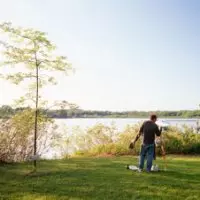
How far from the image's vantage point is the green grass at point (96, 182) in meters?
8.05

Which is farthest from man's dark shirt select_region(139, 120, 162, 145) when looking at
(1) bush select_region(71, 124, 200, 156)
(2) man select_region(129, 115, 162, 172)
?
(1) bush select_region(71, 124, 200, 156)

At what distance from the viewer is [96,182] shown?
934 cm

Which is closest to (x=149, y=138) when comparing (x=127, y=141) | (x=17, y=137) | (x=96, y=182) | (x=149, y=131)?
(x=149, y=131)

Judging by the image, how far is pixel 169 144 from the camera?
57.5ft

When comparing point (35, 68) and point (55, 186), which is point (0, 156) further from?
point (55, 186)

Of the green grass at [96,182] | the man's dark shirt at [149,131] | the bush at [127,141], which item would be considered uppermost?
the man's dark shirt at [149,131]

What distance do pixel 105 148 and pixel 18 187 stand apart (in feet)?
28.7

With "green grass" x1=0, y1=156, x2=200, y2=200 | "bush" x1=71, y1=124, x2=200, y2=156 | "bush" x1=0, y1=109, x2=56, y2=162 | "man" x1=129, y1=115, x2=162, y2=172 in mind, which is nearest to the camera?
"green grass" x1=0, y1=156, x2=200, y2=200

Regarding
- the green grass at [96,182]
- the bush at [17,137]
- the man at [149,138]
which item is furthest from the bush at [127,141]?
the man at [149,138]

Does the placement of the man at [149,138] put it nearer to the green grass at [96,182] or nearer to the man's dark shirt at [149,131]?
the man's dark shirt at [149,131]

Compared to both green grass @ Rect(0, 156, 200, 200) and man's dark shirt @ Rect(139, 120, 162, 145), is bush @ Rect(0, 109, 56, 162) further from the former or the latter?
man's dark shirt @ Rect(139, 120, 162, 145)

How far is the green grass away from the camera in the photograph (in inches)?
317

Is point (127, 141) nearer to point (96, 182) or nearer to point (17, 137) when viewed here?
point (17, 137)

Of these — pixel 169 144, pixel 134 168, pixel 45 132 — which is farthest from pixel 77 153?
pixel 134 168
